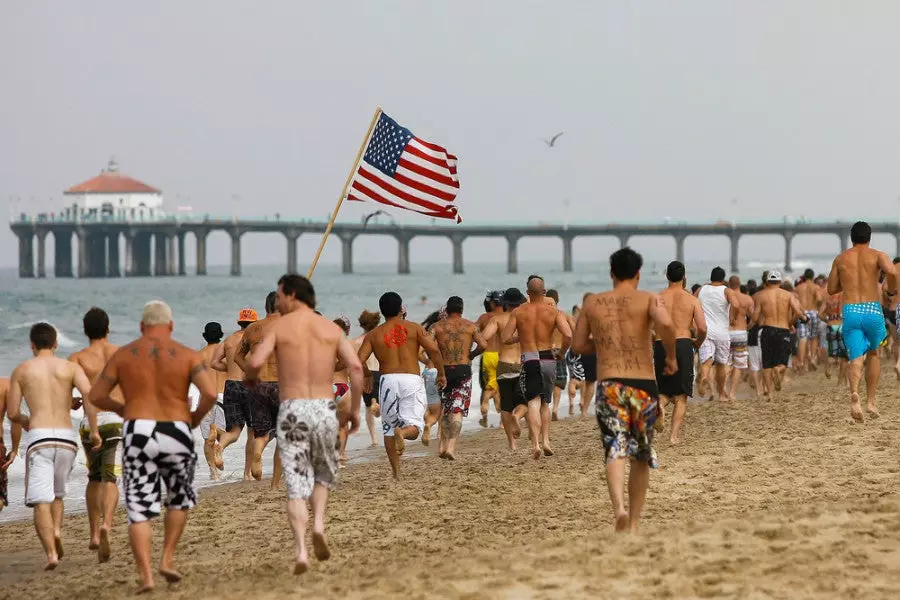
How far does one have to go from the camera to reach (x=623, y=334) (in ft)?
22.2

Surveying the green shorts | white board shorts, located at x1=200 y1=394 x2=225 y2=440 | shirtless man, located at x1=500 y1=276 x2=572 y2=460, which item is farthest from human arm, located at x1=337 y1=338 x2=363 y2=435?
white board shorts, located at x1=200 y1=394 x2=225 y2=440

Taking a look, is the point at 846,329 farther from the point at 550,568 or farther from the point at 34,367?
the point at 34,367

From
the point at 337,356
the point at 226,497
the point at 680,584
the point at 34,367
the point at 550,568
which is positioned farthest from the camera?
the point at 226,497

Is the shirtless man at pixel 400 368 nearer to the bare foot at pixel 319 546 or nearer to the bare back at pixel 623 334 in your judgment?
the bare back at pixel 623 334

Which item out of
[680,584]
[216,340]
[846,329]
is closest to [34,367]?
[680,584]

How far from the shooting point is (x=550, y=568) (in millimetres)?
6020

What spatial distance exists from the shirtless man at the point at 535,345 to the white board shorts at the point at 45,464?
479 centimetres

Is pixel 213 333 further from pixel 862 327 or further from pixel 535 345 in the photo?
pixel 862 327

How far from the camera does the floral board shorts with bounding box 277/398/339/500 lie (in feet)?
20.8

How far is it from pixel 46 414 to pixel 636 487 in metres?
3.17

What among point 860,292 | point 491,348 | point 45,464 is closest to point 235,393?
point 491,348

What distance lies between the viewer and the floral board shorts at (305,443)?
6.33 m

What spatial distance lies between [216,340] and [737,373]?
7027 millimetres

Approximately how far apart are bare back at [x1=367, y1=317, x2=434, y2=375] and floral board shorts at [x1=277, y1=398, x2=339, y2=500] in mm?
3821
